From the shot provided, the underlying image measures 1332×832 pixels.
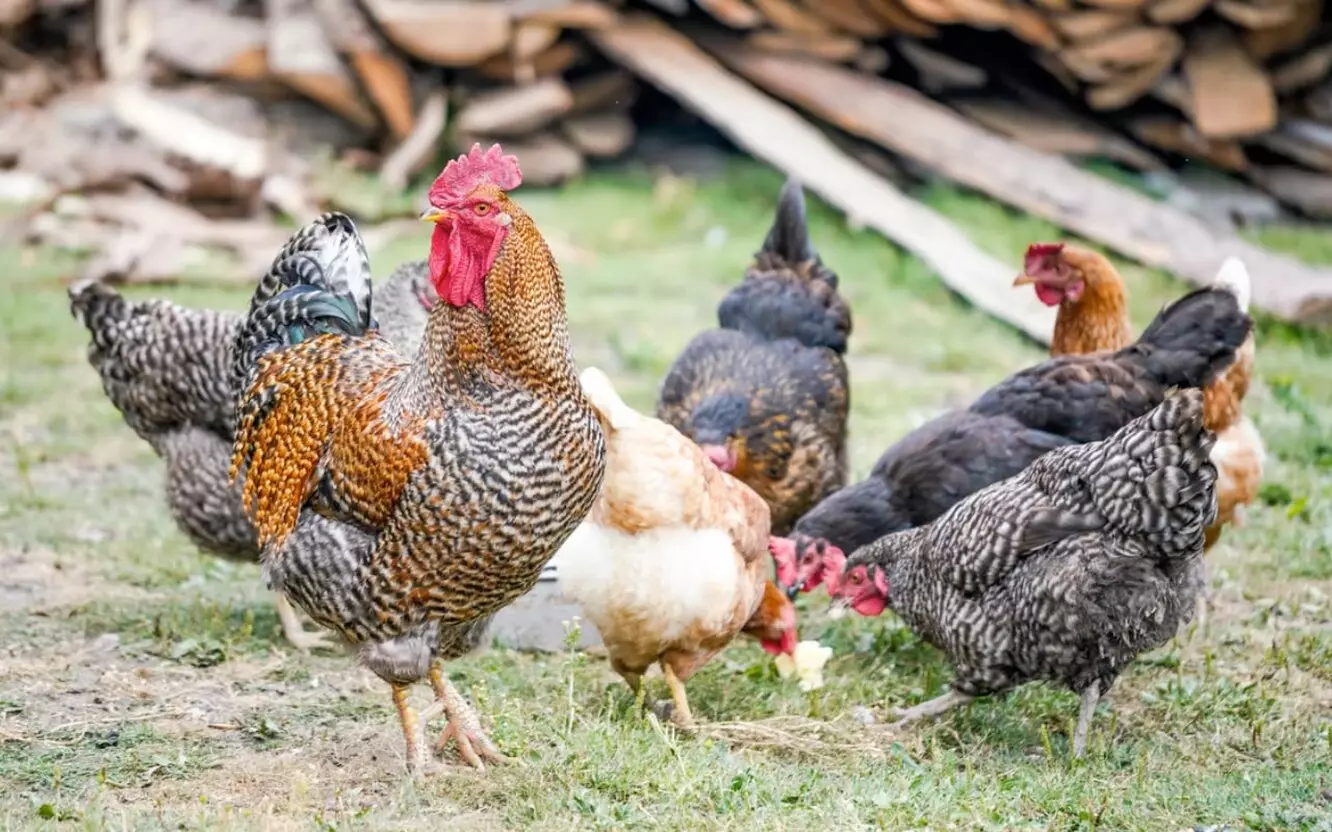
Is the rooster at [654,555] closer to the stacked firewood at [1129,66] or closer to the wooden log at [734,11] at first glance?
the stacked firewood at [1129,66]

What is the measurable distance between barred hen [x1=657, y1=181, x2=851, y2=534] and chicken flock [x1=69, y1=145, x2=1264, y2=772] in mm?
16

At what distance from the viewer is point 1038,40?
10.8 metres

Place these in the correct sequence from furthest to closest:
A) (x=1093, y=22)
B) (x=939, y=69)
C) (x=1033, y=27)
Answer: (x=939, y=69) → (x=1033, y=27) → (x=1093, y=22)

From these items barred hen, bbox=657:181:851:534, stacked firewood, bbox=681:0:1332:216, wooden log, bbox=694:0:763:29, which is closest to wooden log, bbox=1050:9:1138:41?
stacked firewood, bbox=681:0:1332:216

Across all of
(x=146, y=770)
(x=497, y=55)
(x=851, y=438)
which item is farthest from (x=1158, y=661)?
(x=497, y=55)

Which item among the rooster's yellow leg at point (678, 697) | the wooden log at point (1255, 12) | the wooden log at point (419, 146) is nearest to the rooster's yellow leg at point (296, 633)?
the rooster's yellow leg at point (678, 697)

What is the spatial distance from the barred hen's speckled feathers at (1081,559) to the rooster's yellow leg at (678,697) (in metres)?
0.90

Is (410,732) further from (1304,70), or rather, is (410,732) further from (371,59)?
(1304,70)

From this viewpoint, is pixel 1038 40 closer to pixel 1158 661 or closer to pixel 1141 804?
pixel 1158 661

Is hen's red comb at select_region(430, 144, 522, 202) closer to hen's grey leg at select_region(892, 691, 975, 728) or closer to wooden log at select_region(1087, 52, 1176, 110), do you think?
hen's grey leg at select_region(892, 691, 975, 728)

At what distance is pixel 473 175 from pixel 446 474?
32.1 inches

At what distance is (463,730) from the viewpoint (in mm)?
4547

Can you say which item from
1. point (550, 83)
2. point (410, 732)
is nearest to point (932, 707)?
point (410, 732)

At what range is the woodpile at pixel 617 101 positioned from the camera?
10680mm
